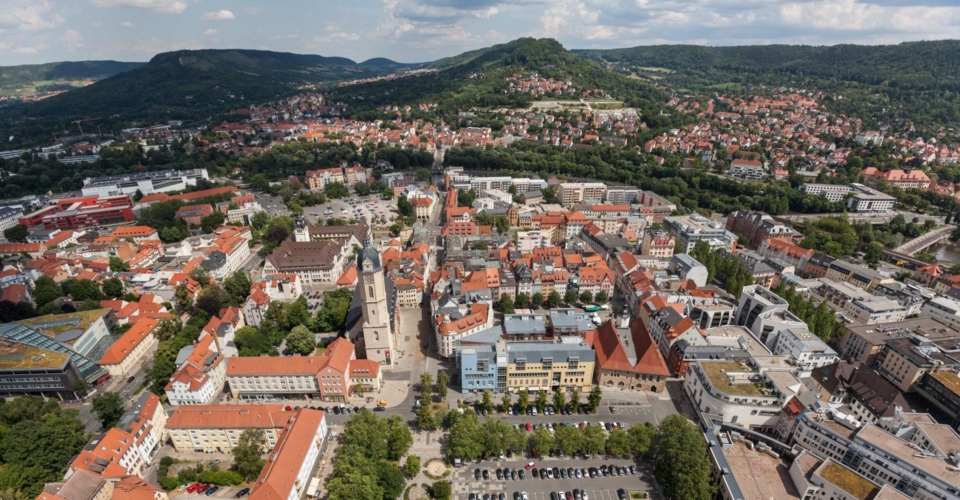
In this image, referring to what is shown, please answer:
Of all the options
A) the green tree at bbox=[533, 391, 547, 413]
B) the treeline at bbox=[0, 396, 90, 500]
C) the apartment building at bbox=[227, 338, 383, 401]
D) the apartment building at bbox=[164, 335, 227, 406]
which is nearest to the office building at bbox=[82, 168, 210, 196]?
the apartment building at bbox=[164, 335, 227, 406]

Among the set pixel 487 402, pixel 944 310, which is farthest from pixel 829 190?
pixel 487 402

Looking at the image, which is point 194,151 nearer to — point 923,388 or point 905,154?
point 923,388

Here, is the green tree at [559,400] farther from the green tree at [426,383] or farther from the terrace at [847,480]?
the terrace at [847,480]

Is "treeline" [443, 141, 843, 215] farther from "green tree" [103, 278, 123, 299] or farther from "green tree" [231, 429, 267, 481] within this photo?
"green tree" [231, 429, 267, 481]

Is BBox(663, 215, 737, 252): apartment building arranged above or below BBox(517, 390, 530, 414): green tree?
above

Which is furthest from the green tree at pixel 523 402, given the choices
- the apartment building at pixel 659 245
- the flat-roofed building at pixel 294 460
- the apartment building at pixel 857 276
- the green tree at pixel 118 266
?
A: the green tree at pixel 118 266
